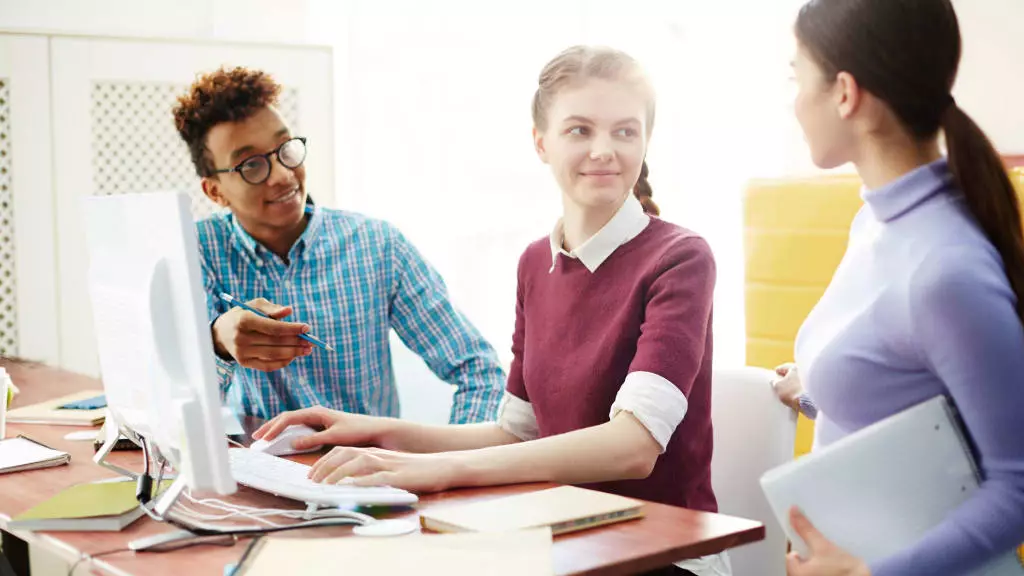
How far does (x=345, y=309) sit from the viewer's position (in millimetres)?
2254

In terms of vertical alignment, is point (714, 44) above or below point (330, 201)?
above

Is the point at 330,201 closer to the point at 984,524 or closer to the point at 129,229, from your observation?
the point at 129,229

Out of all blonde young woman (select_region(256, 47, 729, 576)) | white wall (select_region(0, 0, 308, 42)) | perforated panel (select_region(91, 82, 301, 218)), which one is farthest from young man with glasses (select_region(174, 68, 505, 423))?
white wall (select_region(0, 0, 308, 42))

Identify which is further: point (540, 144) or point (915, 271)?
point (540, 144)

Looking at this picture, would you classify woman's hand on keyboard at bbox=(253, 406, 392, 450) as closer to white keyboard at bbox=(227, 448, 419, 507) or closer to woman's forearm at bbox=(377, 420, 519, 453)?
woman's forearm at bbox=(377, 420, 519, 453)

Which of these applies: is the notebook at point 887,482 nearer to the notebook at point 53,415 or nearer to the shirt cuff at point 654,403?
the shirt cuff at point 654,403

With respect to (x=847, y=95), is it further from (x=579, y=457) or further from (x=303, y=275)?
(x=303, y=275)

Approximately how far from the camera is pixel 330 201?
132 inches

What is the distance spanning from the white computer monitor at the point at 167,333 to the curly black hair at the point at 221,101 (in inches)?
37.2

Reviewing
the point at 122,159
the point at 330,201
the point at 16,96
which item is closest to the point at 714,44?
the point at 330,201

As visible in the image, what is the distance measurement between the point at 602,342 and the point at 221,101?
109 centimetres

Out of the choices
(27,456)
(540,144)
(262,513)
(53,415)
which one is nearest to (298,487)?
(262,513)

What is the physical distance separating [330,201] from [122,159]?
65cm

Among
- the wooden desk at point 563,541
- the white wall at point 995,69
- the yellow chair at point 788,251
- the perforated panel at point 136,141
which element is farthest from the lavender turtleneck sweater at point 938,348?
the perforated panel at point 136,141
